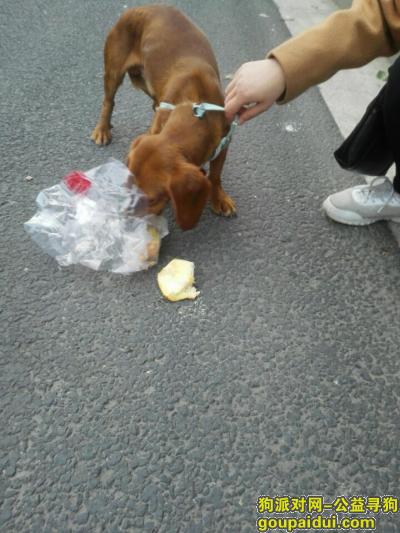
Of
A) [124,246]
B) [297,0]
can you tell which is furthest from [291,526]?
[297,0]

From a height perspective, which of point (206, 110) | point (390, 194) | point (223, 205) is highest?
point (206, 110)

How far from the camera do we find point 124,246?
1.91m

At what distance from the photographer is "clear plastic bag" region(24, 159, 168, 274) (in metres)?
1.89

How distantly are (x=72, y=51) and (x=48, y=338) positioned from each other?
2.85 meters

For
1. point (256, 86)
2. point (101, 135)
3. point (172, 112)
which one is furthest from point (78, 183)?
point (256, 86)

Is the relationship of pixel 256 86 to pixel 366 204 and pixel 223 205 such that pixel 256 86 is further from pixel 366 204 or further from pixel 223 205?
pixel 366 204

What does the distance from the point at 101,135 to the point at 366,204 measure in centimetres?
154

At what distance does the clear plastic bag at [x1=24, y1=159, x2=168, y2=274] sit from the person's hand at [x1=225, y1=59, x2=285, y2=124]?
0.56m

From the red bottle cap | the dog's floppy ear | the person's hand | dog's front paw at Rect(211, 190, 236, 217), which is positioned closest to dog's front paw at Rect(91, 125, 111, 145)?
the red bottle cap

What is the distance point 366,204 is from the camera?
2195mm

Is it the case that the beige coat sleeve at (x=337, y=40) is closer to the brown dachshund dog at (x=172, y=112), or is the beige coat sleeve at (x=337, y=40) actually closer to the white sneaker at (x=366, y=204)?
the brown dachshund dog at (x=172, y=112)

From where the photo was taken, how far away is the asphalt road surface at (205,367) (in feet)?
4.34

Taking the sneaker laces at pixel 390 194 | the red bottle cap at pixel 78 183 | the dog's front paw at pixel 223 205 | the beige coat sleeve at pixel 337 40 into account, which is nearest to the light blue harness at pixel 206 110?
the dog's front paw at pixel 223 205

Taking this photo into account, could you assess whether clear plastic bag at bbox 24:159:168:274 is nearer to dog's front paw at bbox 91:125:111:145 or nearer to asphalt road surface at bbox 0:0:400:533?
asphalt road surface at bbox 0:0:400:533
